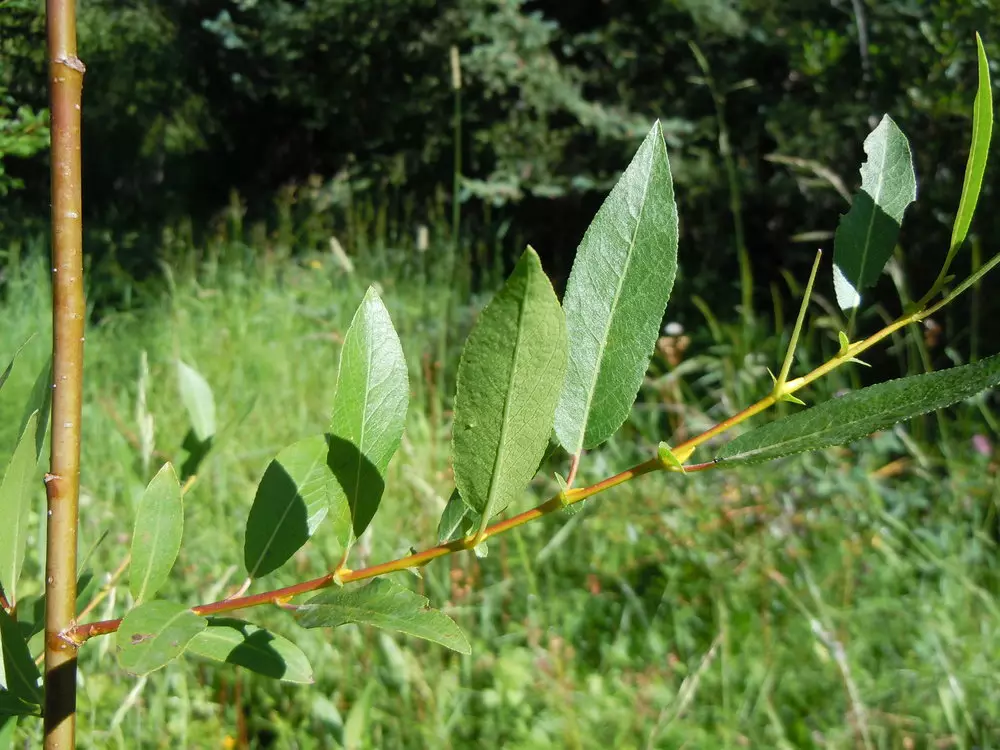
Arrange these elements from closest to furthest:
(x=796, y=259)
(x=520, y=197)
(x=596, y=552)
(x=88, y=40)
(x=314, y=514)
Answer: (x=314, y=514)
(x=88, y=40)
(x=596, y=552)
(x=796, y=259)
(x=520, y=197)

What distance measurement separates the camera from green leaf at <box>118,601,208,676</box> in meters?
0.25

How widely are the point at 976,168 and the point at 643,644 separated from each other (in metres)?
1.19


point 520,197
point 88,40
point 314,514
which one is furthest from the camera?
point 520,197

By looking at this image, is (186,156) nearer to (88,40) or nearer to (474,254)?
(474,254)

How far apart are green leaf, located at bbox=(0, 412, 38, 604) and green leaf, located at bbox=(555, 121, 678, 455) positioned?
158mm

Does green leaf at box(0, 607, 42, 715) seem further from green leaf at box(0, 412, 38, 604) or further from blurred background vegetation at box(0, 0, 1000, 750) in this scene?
blurred background vegetation at box(0, 0, 1000, 750)

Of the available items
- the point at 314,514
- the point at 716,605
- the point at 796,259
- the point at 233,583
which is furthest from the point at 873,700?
the point at 796,259

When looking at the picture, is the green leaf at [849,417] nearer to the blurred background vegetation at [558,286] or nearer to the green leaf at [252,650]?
the green leaf at [252,650]

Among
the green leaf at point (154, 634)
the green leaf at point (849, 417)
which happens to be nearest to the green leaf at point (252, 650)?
the green leaf at point (154, 634)

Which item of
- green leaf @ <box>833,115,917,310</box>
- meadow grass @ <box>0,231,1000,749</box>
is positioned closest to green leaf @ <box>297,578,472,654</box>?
green leaf @ <box>833,115,917,310</box>

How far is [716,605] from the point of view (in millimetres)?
1401

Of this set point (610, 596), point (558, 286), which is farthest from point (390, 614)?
point (558, 286)

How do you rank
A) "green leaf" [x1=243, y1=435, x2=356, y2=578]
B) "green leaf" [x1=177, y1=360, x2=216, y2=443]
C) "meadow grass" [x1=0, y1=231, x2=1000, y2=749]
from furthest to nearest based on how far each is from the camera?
"meadow grass" [x1=0, y1=231, x2=1000, y2=749]
"green leaf" [x1=177, y1=360, x2=216, y2=443]
"green leaf" [x1=243, y1=435, x2=356, y2=578]

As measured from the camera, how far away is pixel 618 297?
0.94ft
